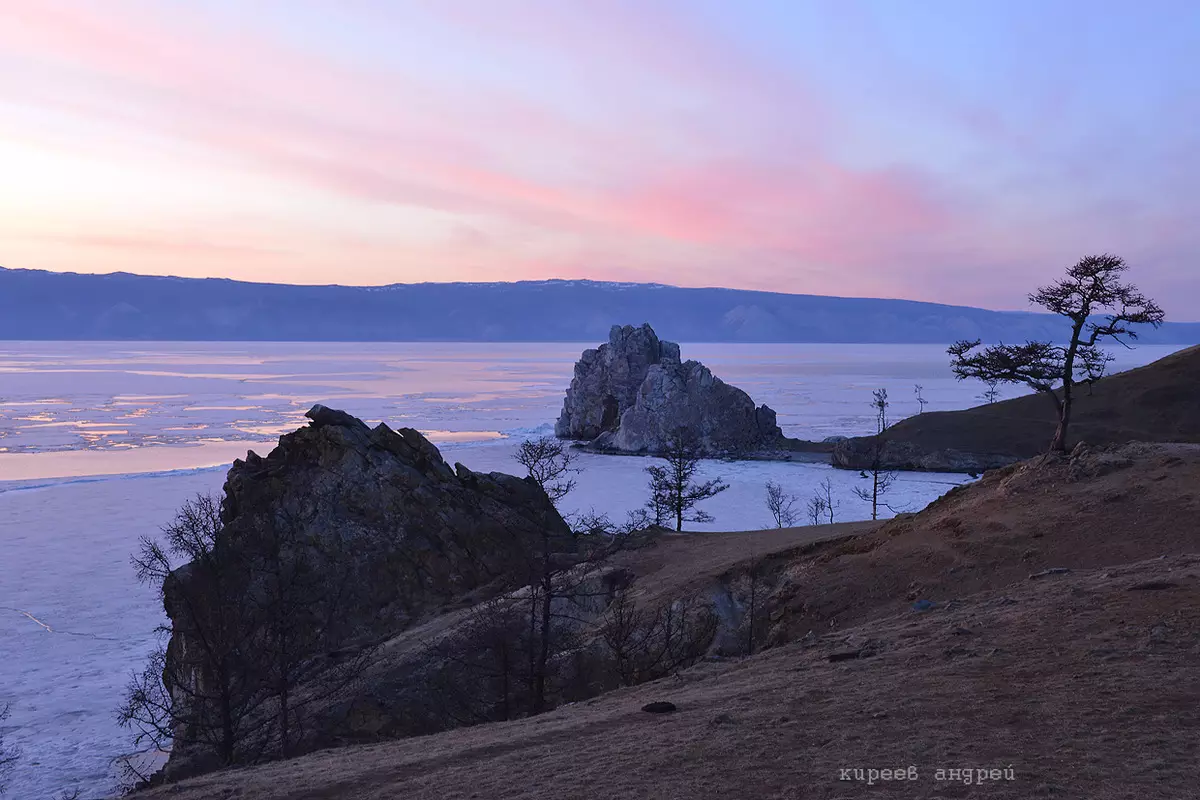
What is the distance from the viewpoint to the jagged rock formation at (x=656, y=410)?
8394 centimetres

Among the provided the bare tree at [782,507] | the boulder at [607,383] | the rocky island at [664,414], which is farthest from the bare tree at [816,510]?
the boulder at [607,383]

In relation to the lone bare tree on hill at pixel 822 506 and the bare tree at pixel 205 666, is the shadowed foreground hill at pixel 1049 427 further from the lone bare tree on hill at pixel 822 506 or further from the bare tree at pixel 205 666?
the bare tree at pixel 205 666

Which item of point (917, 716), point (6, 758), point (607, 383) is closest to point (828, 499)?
point (6, 758)

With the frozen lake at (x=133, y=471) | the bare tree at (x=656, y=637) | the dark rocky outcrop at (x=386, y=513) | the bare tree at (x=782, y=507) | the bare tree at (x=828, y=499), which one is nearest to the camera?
the bare tree at (x=656, y=637)

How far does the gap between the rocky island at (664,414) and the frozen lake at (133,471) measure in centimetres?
428

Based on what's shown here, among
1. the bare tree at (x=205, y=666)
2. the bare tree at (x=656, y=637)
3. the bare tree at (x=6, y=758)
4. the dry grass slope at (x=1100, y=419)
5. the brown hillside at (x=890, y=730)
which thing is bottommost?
the bare tree at (x=6, y=758)

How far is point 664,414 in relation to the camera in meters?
85.4

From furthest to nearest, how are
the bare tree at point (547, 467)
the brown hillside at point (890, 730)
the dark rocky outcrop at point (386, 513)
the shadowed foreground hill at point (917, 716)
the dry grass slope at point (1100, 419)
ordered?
the dry grass slope at point (1100, 419), the bare tree at point (547, 467), the dark rocky outcrop at point (386, 513), the shadowed foreground hill at point (917, 716), the brown hillside at point (890, 730)

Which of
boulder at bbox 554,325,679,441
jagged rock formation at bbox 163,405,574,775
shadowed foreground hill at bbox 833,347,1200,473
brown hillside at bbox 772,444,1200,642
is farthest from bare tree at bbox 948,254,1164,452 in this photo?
boulder at bbox 554,325,679,441

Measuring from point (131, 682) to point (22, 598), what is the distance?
385 inches

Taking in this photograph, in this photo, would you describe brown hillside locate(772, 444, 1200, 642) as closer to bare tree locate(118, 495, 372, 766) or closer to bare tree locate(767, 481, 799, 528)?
bare tree locate(118, 495, 372, 766)

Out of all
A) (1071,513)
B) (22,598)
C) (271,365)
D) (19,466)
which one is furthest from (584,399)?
(271,365)

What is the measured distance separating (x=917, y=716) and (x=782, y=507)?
43.9m

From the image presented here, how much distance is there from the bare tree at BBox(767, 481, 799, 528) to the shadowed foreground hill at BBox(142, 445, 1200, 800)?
29787 mm
